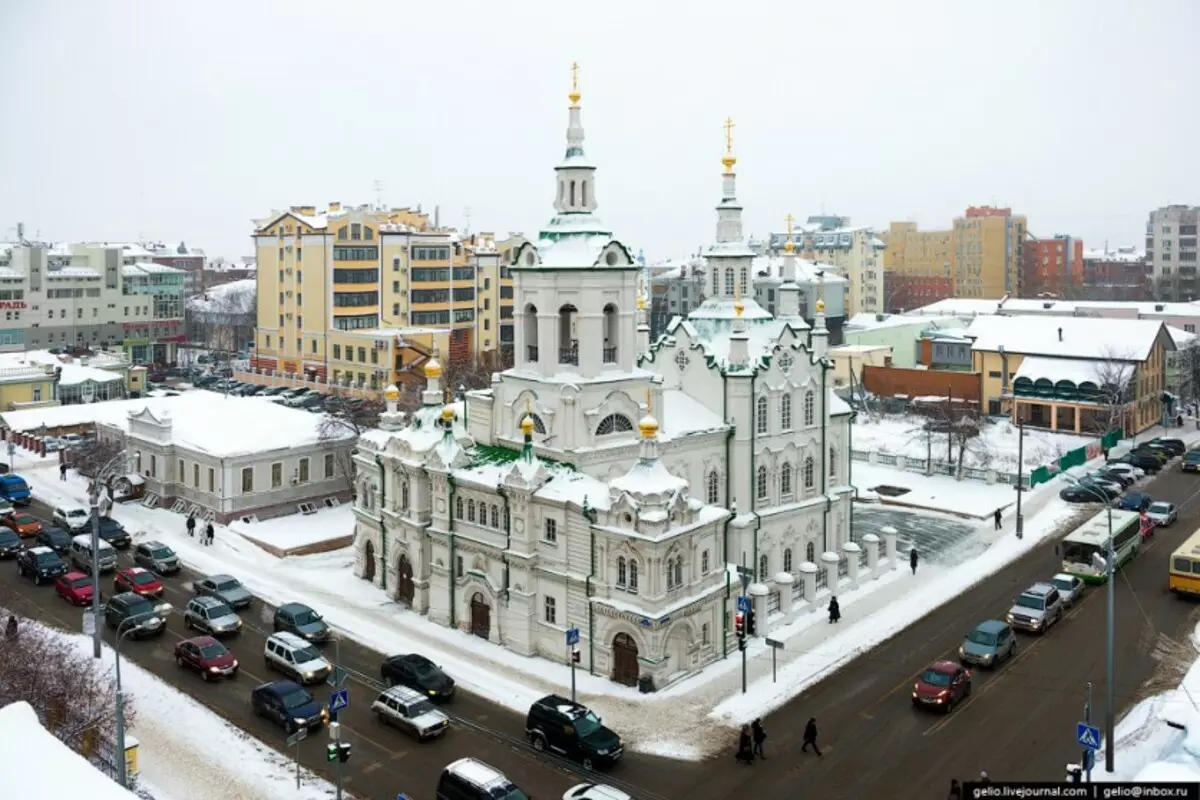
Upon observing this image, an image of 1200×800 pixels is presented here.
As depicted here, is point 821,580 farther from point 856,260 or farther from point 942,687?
point 856,260

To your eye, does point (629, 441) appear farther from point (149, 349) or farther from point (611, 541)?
point (149, 349)

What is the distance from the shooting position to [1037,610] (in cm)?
3747

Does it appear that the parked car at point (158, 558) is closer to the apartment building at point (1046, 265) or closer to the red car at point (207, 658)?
the red car at point (207, 658)

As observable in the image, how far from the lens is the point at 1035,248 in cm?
17062

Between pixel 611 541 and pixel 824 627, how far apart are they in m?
9.42

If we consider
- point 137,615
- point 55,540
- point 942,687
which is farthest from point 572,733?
point 55,540

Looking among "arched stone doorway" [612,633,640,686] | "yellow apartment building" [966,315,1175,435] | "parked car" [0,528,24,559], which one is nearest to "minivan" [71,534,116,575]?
"parked car" [0,528,24,559]

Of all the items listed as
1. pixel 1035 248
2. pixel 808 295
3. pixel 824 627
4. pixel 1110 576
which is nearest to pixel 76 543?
pixel 824 627

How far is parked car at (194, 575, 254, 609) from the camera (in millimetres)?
39938

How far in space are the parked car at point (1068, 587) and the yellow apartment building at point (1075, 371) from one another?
104 feet

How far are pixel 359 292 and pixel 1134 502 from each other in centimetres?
6021

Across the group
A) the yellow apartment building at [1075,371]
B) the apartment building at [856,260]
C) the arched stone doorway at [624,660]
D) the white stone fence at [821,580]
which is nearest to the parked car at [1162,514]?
the white stone fence at [821,580]

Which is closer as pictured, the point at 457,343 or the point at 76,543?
the point at 76,543

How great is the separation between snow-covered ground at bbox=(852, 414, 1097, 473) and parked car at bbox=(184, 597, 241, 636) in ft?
129
